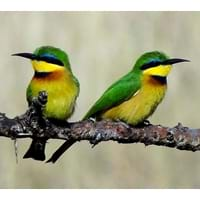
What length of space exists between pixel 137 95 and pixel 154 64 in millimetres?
159

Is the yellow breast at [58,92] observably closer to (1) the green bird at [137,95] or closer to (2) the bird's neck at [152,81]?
(1) the green bird at [137,95]

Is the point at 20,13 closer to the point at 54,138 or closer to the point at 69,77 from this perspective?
the point at 69,77

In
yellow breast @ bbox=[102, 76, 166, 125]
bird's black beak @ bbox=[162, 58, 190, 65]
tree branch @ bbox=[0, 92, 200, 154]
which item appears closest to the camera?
tree branch @ bbox=[0, 92, 200, 154]

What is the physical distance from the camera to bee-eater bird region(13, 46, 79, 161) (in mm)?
3188

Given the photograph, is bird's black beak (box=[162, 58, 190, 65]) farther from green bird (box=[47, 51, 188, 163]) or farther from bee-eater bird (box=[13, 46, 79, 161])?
bee-eater bird (box=[13, 46, 79, 161])

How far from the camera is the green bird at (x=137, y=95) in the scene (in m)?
3.29

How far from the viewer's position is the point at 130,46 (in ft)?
11.5

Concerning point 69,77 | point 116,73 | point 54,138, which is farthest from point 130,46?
point 54,138

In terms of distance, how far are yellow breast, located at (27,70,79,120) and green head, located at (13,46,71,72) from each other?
33 mm

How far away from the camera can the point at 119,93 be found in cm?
333

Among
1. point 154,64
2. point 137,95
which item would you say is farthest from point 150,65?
point 137,95

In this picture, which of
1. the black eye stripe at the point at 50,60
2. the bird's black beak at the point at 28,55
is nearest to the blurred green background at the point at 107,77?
the bird's black beak at the point at 28,55

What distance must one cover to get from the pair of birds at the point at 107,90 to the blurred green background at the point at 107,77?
0.22 feet

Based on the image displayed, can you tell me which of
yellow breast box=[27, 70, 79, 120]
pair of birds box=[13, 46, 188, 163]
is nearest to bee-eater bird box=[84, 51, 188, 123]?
pair of birds box=[13, 46, 188, 163]
